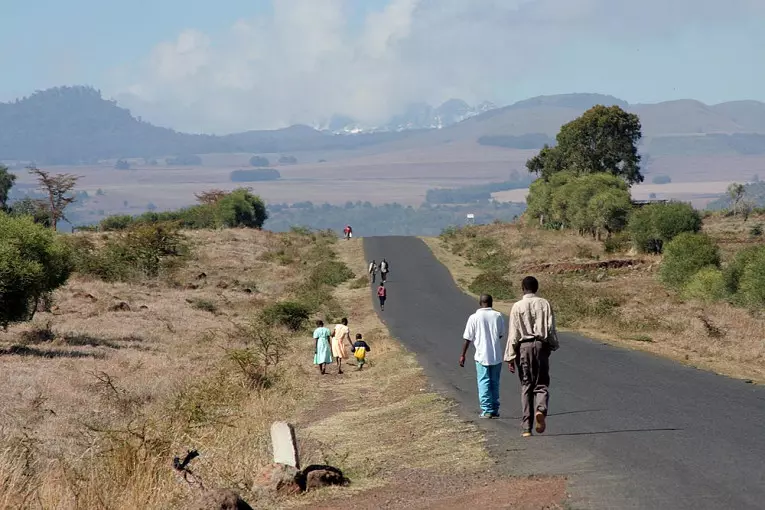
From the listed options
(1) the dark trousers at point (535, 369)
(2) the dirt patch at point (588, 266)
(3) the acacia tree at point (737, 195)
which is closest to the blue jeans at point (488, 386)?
(1) the dark trousers at point (535, 369)

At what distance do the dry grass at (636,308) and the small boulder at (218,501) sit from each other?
41.7 ft

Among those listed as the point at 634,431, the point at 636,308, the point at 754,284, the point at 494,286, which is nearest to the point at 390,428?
the point at 634,431

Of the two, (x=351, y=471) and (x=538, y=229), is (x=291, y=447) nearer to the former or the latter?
(x=351, y=471)

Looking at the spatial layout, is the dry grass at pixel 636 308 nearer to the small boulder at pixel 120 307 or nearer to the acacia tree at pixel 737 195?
the small boulder at pixel 120 307

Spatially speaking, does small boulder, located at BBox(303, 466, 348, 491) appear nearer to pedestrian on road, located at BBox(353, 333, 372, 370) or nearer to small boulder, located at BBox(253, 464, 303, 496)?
small boulder, located at BBox(253, 464, 303, 496)

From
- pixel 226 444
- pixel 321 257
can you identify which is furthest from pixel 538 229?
pixel 226 444

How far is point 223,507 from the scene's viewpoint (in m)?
9.60

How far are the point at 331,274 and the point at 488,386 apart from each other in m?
48.0

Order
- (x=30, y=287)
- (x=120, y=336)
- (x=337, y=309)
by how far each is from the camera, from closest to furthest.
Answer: (x=30, y=287), (x=120, y=336), (x=337, y=309)

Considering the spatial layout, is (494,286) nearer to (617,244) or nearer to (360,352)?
(617,244)

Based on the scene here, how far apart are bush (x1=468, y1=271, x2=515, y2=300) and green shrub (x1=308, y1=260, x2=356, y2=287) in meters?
8.63

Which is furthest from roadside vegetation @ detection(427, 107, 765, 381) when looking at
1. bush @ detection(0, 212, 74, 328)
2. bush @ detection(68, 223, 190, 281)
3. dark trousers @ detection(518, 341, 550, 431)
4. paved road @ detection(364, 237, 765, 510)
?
bush @ detection(68, 223, 190, 281)

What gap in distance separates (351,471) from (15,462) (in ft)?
12.7

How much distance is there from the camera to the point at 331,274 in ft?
206
